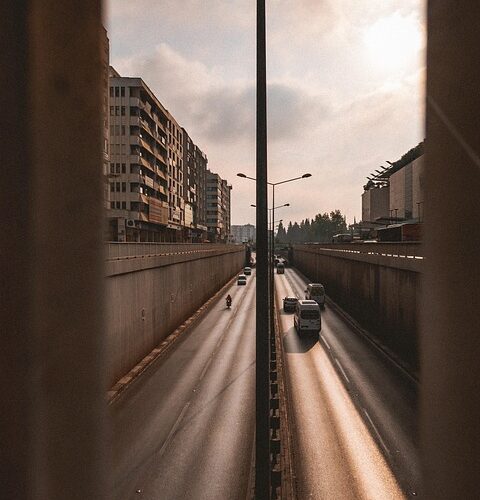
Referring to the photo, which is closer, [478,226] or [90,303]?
[478,226]

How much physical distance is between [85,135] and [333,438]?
13810mm

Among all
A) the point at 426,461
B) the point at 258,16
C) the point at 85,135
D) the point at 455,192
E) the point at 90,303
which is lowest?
the point at 426,461

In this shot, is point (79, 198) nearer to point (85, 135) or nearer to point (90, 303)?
point (85, 135)

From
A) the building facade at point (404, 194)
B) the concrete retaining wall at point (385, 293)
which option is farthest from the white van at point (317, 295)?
the building facade at point (404, 194)

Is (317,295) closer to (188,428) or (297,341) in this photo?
(297,341)

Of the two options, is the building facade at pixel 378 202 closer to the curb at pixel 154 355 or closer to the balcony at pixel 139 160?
the balcony at pixel 139 160

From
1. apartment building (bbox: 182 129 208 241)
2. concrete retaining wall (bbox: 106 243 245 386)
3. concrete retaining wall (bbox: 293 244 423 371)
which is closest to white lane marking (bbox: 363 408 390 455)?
concrete retaining wall (bbox: 293 244 423 371)

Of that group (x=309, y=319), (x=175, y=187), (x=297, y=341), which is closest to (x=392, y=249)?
(x=309, y=319)

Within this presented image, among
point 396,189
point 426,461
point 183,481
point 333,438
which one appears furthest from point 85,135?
point 396,189

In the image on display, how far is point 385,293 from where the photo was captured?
24.5m

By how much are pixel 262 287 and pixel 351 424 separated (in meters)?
10.2

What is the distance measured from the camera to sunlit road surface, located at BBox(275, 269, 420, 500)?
10953 millimetres

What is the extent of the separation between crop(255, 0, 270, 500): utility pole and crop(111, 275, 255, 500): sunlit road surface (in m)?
2.00

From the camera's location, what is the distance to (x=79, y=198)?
1846 millimetres
